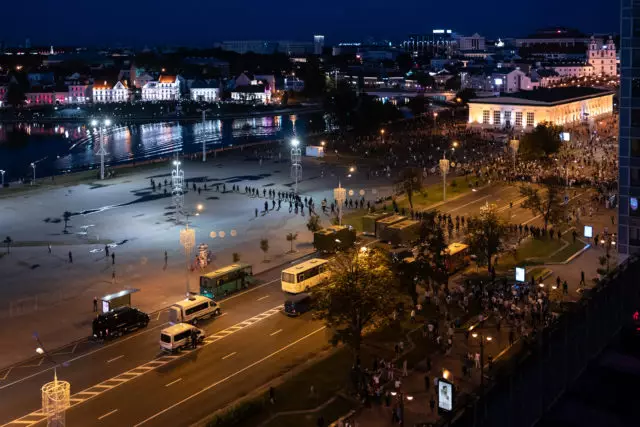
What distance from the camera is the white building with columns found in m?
53.6

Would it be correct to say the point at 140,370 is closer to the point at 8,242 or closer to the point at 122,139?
the point at 8,242

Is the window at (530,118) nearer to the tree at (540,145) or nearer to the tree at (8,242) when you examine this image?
the tree at (540,145)

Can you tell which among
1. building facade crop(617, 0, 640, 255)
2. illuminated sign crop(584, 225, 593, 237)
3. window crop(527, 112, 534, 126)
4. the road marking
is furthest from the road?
window crop(527, 112, 534, 126)

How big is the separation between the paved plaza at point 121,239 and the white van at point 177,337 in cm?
222

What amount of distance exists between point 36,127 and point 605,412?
74342 millimetres

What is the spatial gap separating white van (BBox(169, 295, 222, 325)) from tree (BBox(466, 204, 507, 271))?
6703mm

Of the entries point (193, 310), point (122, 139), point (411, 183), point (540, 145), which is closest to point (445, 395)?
point (193, 310)

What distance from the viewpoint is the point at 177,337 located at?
13.6 metres

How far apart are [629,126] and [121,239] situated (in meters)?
15.0

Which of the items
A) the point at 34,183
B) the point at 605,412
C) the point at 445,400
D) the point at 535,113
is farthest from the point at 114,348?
the point at 535,113

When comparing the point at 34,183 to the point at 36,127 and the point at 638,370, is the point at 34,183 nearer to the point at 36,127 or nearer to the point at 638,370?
the point at 638,370

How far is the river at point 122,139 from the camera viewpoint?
48781 mm

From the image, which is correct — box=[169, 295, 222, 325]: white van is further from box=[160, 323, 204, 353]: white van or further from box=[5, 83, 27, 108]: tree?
box=[5, 83, 27, 108]: tree

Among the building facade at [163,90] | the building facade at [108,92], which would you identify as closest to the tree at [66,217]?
the building facade at [108,92]
